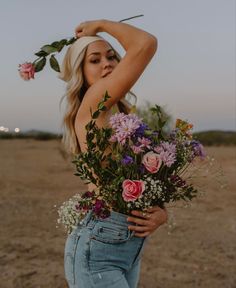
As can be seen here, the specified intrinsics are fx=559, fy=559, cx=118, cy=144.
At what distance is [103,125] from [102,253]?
0.60 metres

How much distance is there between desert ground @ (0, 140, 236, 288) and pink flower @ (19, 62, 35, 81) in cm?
122

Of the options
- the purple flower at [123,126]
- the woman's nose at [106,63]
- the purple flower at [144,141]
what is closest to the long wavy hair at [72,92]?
the woman's nose at [106,63]

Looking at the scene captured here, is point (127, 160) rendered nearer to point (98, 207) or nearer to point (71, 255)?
point (98, 207)

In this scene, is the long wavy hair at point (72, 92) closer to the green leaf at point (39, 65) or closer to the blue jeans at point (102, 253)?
the green leaf at point (39, 65)

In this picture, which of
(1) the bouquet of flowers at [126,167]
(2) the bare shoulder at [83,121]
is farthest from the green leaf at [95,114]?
(2) the bare shoulder at [83,121]

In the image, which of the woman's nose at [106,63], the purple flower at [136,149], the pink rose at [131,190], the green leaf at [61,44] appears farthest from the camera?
the green leaf at [61,44]

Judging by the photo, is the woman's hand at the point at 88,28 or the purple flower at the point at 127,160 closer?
the purple flower at the point at 127,160

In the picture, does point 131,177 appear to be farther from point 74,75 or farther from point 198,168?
point 74,75

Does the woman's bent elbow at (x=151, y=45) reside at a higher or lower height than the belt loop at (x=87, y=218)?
higher

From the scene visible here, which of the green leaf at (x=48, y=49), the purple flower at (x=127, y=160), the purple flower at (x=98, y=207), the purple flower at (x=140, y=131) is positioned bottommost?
the purple flower at (x=98, y=207)

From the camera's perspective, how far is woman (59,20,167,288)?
243 cm

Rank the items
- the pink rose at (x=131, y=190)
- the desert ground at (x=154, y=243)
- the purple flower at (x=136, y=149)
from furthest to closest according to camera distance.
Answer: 1. the desert ground at (x=154, y=243)
2. the purple flower at (x=136, y=149)
3. the pink rose at (x=131, y=190)

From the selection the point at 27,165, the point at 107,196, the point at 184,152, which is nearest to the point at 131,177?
the point at 107,196

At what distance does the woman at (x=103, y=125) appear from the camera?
2434mm
